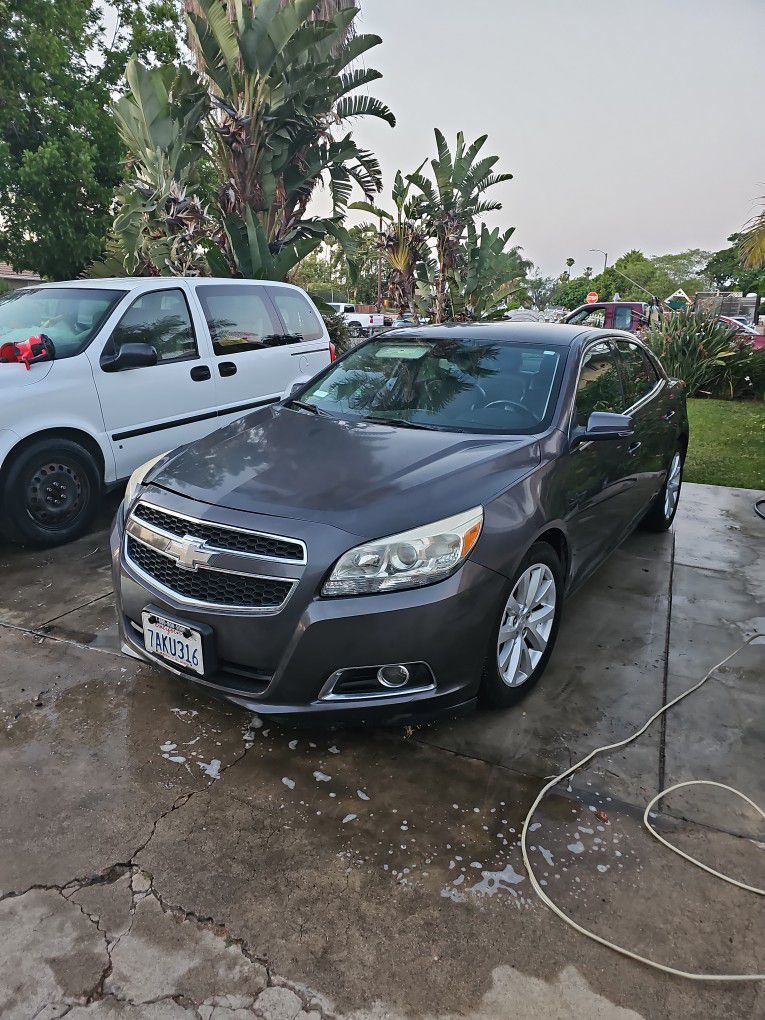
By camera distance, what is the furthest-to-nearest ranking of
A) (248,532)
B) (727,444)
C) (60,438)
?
(727,444)
(60,438)
(248,532)

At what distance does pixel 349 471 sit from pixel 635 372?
2.55 m

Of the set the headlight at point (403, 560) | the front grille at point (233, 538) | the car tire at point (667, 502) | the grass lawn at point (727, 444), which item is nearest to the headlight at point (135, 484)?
the front grille at point (233, 538)

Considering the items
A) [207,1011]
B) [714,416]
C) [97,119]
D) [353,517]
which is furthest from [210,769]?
[97,119]

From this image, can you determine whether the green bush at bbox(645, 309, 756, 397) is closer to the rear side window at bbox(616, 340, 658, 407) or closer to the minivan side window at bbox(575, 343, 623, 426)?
the rear side window at bbox(616, 340, 658, 407)

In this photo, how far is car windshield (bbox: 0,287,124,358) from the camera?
16.1 feet

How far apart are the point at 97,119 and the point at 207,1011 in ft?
55.9

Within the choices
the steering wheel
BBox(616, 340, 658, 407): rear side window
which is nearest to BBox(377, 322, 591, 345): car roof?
BBox(616, 340, 658, 407): rear side window

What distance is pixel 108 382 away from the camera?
16.2 feet

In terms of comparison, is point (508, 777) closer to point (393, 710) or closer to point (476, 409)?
point (393, 710)

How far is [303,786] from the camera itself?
8.29ft

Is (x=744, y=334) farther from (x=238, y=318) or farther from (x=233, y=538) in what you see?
(x=233, y=538)

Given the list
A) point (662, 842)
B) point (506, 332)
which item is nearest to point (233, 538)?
point (662, 842)

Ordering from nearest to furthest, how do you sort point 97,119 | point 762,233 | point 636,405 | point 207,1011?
point 207,1011, point 636,405, point 762,233, point 97,119

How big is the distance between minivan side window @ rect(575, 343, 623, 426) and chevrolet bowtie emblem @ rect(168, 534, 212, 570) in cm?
191
